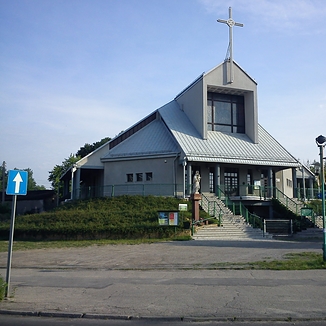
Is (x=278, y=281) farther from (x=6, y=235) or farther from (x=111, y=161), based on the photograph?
(x=111, y=161)

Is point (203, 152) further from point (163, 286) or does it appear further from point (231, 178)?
point (163, 286)

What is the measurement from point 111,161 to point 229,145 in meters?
10.5

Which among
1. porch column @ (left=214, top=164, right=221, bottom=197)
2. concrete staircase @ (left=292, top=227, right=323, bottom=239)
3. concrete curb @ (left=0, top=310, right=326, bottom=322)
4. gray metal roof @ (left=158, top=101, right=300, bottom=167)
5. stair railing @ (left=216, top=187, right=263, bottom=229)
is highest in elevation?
gray metal roof @ (left=158, top=101, right=300, bottom=167)

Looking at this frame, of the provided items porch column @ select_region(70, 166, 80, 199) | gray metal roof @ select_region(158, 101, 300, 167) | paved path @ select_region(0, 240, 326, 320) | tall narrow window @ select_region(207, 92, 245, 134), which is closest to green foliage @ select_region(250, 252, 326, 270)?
paved path @ select_region(0, 240, 326, 320)

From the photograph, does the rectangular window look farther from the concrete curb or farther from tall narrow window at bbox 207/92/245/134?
the concrete curb

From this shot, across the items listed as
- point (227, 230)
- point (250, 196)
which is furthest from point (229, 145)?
point (227, 230)

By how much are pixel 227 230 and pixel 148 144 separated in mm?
12543

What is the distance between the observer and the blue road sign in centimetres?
919

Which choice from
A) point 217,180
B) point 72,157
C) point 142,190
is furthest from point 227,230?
point 72,157

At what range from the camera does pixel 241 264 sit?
13766 millimetres

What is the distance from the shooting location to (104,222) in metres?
24.9

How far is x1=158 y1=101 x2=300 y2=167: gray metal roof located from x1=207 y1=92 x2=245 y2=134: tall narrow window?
87 cm

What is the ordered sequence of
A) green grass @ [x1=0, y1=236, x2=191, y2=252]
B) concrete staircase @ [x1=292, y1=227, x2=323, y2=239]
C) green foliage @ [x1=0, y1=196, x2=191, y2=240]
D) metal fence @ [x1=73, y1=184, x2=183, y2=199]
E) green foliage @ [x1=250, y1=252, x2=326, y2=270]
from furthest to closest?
metal fence @ [x1=73, y1=184, x2=183, y2=199] < concrete staircase @ [x1=292, y1=227, x2=323, y2=239] < green foliage @ [x1=0, y1=196, x2=191, y2=240] < green grass @ [x1=0, y1=236, x2=191, y2=252] < green foliage @ [x1=250, y1=252, x2=326, y2=270]

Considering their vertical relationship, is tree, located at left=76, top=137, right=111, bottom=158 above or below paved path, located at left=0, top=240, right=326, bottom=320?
above
